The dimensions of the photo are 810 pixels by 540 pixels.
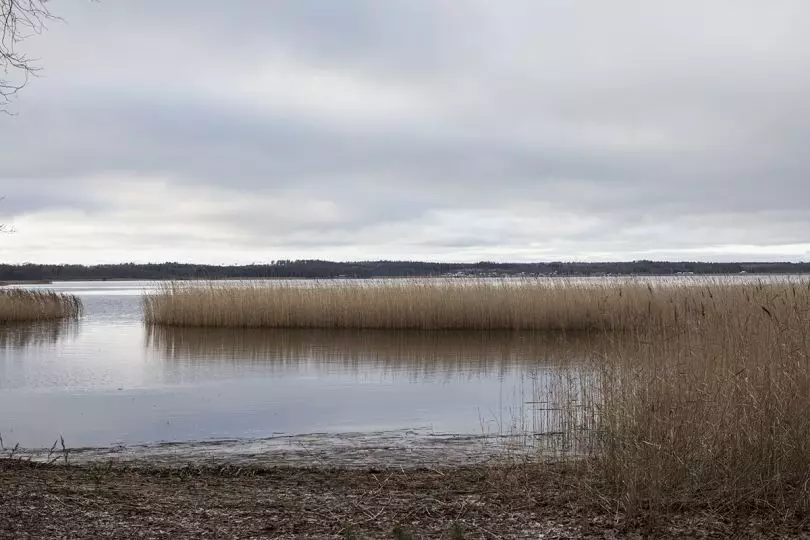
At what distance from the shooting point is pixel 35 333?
66.3 feet

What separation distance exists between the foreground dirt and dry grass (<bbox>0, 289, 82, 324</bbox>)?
2088 centimetres

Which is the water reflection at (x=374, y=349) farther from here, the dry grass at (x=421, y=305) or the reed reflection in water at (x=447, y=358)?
the dry grass at (x=421, y=305)

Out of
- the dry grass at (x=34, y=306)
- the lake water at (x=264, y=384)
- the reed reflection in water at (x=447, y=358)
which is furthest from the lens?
the dry grass at (x=34, y=306)

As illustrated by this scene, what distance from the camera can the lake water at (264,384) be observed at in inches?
324

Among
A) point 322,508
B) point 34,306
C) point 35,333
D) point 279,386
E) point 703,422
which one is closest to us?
point 322,508

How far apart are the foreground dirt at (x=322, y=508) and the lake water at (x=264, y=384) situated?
2.22 m

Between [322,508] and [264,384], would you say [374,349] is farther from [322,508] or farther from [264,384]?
[322,508]

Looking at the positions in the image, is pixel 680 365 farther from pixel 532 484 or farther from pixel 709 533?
pixel 709 533

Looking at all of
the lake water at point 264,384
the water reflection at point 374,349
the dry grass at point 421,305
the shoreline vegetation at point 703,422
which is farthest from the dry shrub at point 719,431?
the dry grass at point 421,305

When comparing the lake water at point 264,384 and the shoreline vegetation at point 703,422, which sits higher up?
the shoreline vegetation at point 703,422

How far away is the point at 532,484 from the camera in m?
4.99

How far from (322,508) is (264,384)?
7.19m

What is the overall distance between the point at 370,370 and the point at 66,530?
902cm

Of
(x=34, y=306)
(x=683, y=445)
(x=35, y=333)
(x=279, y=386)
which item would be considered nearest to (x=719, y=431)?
(x=683, y=445)
